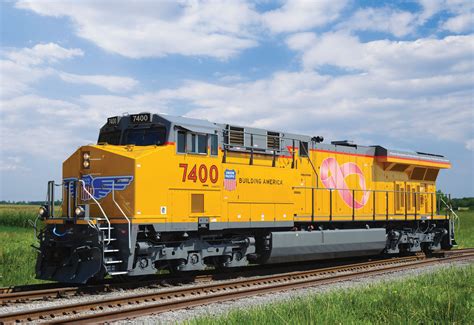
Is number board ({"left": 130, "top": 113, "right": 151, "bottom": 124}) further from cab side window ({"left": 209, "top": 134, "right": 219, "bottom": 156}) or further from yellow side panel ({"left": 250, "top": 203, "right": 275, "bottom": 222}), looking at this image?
yellow side panel ({"left": 250, "top": 203, "right": 275, "bottom": 222})

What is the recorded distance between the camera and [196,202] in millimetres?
11281

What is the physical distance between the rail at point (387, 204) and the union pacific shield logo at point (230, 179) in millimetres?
2210

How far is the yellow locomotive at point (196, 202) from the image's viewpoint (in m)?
10.3

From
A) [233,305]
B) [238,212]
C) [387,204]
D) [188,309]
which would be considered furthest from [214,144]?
[387,204]

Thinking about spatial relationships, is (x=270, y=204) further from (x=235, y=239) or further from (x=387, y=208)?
(x=387, y=208)

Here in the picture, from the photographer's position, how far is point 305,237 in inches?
528

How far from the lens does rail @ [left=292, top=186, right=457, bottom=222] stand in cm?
1481

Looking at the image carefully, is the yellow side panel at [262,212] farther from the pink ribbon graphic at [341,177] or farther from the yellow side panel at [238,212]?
the pink ribbon graphic at [341,177]

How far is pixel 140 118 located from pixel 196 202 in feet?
7.12

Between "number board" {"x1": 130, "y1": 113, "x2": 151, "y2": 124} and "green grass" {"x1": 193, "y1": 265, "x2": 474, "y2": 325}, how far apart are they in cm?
513

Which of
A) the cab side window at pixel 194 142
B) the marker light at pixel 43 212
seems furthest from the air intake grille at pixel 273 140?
the marker light at pixel 43 212

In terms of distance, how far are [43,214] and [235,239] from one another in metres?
4.25

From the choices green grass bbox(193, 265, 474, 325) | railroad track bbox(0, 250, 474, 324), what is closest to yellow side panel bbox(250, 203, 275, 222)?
railroad track bbox(0, 250, 474, 324)

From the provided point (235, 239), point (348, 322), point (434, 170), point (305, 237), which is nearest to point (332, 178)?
point (305, 237)
